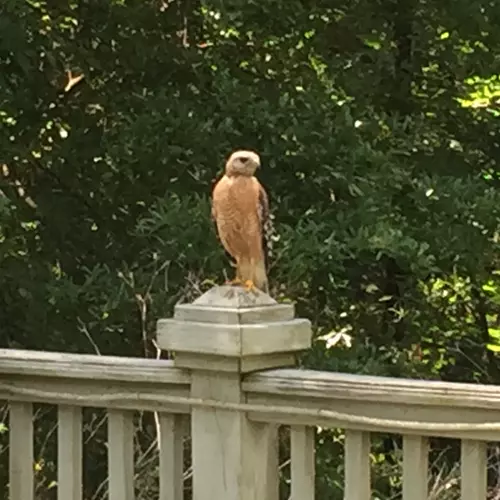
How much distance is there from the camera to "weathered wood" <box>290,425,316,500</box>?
2.42 meters

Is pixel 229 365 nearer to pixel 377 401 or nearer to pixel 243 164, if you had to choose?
pixel 377 401

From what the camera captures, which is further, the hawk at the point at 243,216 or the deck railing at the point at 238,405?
the hawk at the point at 243,216

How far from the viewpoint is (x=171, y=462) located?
2.58m

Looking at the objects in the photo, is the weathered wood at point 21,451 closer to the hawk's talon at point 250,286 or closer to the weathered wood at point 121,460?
the weathered wood at point 121,460

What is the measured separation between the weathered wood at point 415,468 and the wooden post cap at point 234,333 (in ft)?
1.15

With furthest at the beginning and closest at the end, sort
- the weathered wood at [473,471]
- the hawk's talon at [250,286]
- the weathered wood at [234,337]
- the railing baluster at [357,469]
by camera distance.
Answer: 1. the hawk's talon at [250,286]
2. the weathered wood at [234,337]
3. the railing baluster at [357,469]
4. the weathered wood at [473,471]

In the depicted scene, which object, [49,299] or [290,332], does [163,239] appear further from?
[290,332]

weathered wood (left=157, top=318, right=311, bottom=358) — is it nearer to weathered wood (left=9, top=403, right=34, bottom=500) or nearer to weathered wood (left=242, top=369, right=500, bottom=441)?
weathered wood (left=242, top=369, right=500, bottom=441)

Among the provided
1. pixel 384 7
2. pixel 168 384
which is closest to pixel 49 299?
pixel 384 7

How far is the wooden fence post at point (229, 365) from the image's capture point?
2.48m

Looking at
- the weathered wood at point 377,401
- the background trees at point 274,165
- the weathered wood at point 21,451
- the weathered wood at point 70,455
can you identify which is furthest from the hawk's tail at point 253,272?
the background trees at point 274,165

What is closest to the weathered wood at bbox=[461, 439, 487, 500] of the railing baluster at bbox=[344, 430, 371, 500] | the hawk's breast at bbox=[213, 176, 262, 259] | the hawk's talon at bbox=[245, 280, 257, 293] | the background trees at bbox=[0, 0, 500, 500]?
the railing baluster at bbox=[344, 430, 371, 500]

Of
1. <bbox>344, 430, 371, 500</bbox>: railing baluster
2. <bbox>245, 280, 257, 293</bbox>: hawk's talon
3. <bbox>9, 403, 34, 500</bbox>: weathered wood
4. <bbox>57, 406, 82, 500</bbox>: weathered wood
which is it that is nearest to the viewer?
<bbox>344, 430, 371, 500</bbox>: railing baluster

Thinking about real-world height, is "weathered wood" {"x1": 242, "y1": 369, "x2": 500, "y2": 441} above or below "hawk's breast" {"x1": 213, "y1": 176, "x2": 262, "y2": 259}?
below
